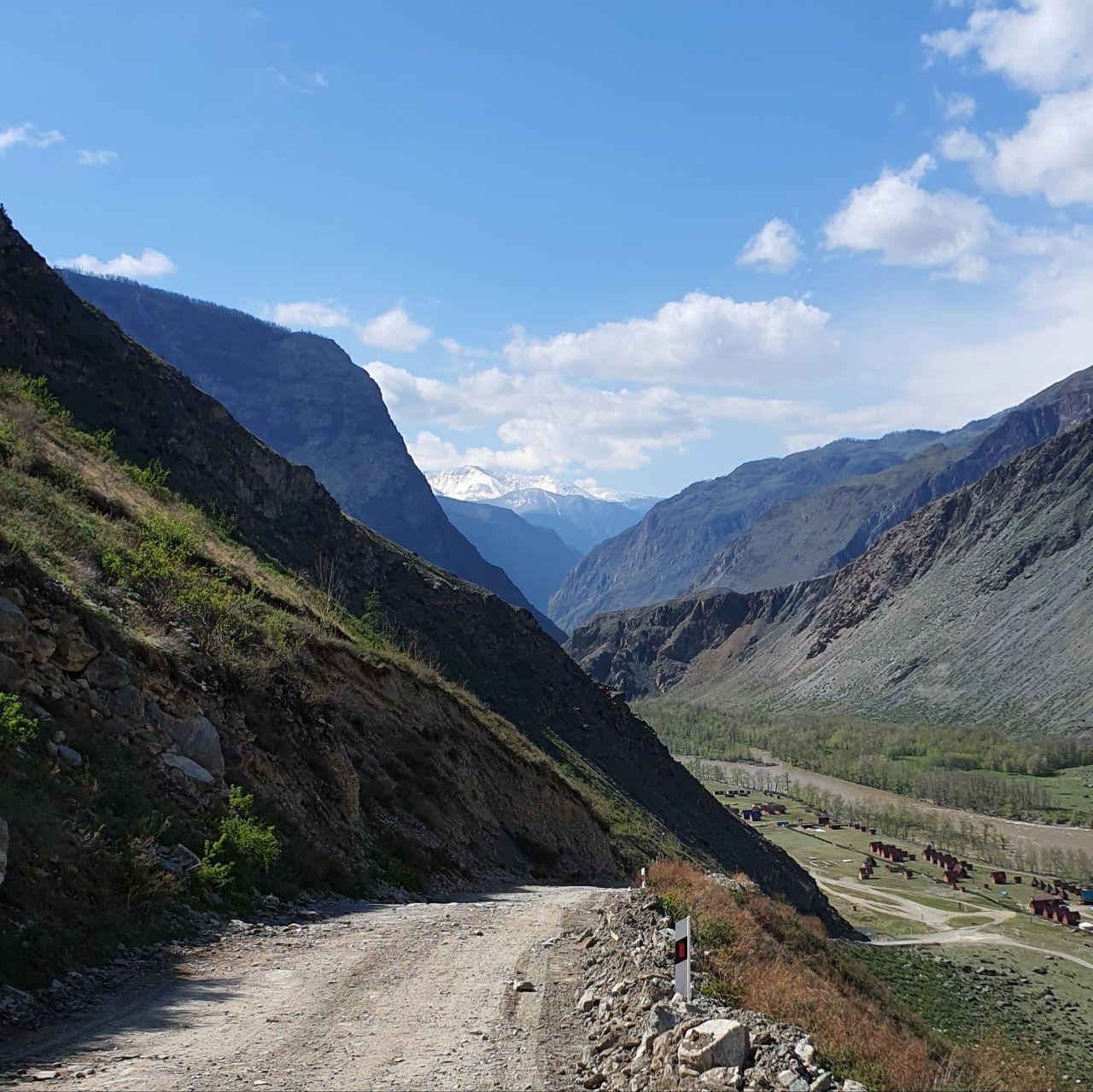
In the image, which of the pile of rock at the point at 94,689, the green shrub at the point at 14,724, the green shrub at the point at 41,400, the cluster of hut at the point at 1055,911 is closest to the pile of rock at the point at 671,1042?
the pile of rock at the point at 94,689

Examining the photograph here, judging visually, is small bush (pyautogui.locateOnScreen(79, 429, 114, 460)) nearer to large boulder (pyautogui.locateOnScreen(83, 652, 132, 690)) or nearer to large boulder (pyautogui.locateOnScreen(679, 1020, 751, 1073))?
large boulder (pyautogui.locateOnScreen(83, 652, 132, 690))

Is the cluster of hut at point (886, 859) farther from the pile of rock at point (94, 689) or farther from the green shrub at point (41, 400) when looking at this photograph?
the pile of rock at point (94, 689)

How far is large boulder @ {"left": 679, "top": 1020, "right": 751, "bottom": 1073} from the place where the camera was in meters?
6.48

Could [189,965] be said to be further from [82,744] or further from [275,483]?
[275,483]

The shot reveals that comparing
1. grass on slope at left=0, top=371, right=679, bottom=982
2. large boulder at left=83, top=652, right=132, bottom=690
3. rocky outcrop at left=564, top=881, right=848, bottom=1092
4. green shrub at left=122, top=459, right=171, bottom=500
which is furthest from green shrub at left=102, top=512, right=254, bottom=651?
rocky outcrop at left=564, top=881, right=848, bottom=1092

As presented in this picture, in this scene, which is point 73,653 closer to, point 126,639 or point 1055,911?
point 126,639

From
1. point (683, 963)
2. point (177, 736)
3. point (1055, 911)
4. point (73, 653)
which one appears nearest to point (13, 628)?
point (73, 653)

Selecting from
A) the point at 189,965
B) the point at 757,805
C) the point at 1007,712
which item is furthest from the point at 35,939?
the point at 1007,712

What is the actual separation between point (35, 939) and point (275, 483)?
50.2m

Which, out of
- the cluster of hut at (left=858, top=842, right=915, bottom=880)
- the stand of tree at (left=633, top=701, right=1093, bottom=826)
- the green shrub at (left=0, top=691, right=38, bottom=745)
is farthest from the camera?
the stand of tree at (left=633, top=701, right=1093, bottom=826)

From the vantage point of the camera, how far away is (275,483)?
2223 inches

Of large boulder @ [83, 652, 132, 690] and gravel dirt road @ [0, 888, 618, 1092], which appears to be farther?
large boulder @ [83, 652, 132, 690]

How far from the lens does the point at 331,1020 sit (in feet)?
27.5

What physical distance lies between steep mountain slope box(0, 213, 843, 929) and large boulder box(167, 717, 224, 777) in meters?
23.4
